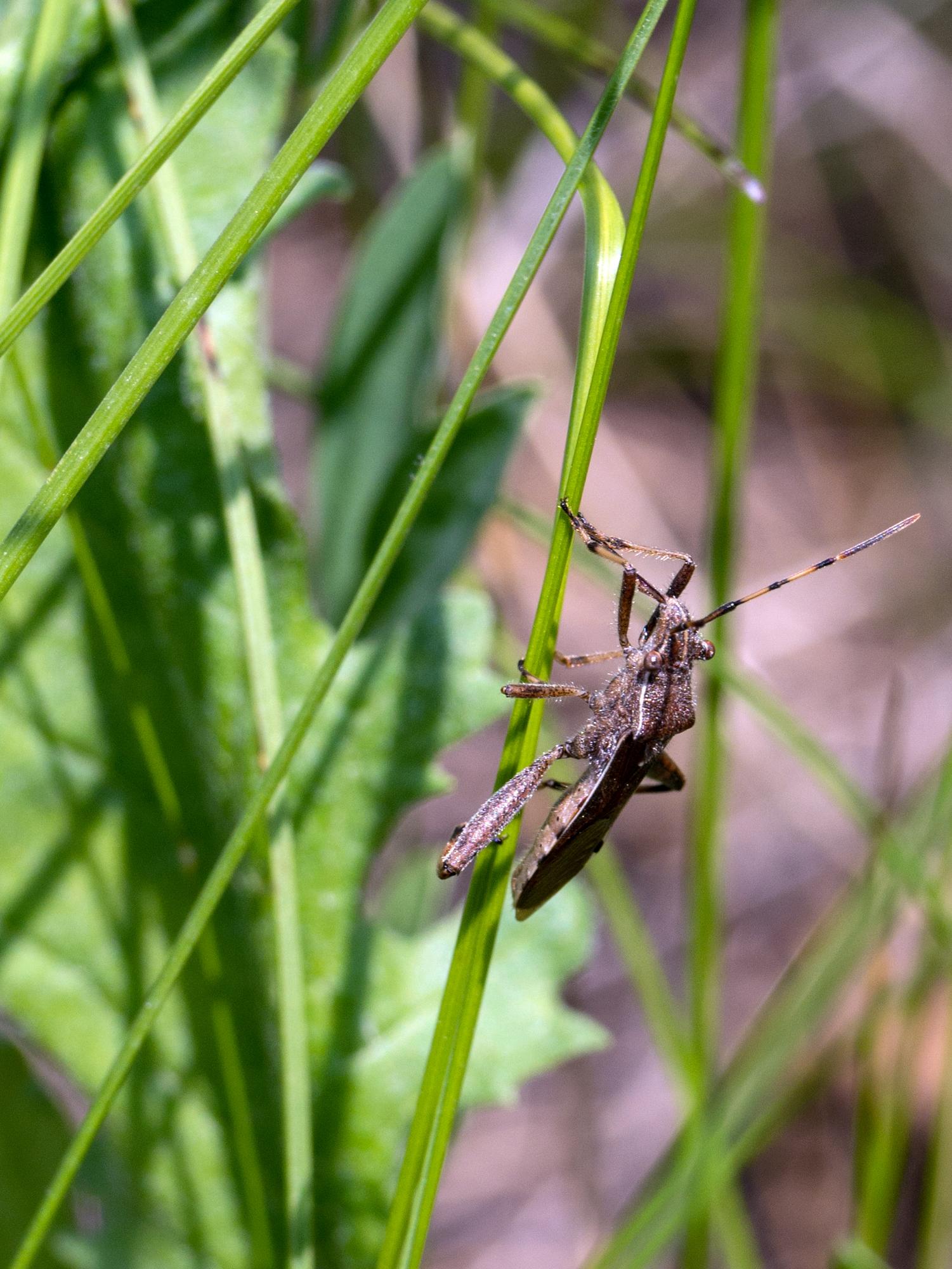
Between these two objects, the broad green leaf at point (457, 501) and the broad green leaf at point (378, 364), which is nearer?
the broad green leaf at point (457, 501)

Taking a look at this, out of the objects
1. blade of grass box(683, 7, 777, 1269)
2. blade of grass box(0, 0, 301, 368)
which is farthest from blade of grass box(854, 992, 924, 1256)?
blade of grass box(0, 0, 301, 368)

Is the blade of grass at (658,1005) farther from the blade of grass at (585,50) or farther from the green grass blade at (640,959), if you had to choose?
the blade of grass at (585,50)

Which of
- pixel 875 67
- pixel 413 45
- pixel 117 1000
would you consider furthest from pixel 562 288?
pixel 117 1000

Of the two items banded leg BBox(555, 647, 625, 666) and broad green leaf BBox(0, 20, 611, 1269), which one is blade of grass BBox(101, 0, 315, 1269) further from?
banded leg BBox(555, 647, 625, 666)

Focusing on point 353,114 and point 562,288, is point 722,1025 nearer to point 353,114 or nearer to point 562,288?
point 562,288

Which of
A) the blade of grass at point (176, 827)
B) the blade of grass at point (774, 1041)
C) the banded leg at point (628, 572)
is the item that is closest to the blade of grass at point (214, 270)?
the blade of grass at point (176, 827)

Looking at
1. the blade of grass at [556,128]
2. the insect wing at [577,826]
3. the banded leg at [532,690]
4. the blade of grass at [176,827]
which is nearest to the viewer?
the blade of grass at [556,128]
